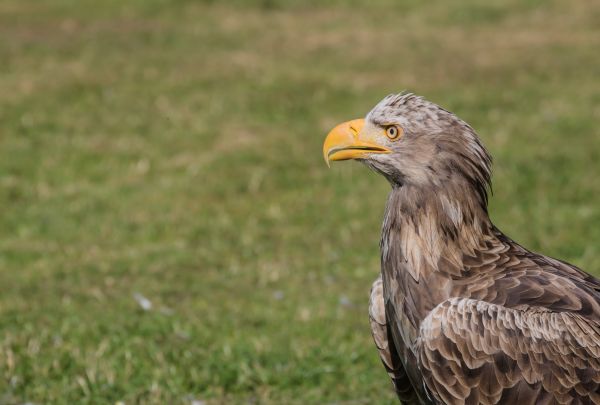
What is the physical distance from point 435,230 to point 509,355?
858 mm

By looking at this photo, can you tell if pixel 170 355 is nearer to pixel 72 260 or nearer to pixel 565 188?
pixel 72 260

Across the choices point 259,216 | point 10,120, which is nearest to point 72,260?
point 259,216

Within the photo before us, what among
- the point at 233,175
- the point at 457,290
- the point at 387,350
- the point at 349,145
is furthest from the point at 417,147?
the point at 233,175

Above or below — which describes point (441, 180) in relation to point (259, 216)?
above

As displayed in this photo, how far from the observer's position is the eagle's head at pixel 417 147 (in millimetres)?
6223

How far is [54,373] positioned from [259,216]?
202 inches

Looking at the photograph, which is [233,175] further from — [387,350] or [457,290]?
[457,290]

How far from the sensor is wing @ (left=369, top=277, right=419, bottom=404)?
6633 mm

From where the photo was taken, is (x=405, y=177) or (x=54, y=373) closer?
(x=405, y=177)

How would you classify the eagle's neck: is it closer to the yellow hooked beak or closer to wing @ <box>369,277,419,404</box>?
the yellow hooked beak

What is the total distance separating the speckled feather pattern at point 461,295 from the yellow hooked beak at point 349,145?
0.08m

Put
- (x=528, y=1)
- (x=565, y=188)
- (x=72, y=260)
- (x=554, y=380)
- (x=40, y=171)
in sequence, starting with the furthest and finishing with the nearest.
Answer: (x=528, y=1) → (x=40, y=171) → (x=565, y=188) → (x=72, y=260) → (x=554, y=380)

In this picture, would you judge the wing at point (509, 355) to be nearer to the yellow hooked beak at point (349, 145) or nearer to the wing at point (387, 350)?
the wing at point (387, 350)

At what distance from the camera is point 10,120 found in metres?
16.2
